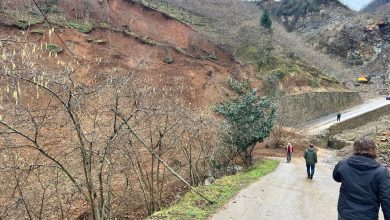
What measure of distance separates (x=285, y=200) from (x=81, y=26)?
91.8 ft

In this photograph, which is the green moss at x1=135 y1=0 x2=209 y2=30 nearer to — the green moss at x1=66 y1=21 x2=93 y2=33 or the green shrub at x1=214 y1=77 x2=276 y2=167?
the green moss at x1=66 y1=21 x2=93 y2=33

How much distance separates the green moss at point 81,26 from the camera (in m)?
34.5

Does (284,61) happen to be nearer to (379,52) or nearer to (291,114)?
(291,114)

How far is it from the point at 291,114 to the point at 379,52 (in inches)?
2167

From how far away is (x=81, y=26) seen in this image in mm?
35406

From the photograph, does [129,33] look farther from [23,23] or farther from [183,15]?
[183,15]

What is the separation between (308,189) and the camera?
1483cm

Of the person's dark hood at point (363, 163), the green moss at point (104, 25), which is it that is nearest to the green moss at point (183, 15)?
the green moss at point (104, 25)

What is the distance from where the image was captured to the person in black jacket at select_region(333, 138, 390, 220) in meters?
4.85

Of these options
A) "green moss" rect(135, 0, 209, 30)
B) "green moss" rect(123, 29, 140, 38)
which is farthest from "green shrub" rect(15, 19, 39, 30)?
"green moss" rect(135, 0, 209, 30)

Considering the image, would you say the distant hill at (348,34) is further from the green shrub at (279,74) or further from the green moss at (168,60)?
the green moss at (168,60)

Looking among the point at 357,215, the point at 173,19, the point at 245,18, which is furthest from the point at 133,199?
the point at 245,18

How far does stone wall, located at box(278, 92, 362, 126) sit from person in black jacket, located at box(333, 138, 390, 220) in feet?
104

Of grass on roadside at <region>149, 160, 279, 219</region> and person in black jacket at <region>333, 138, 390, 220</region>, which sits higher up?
person in black jacket at <region>333, 138, 390, 220</region>
